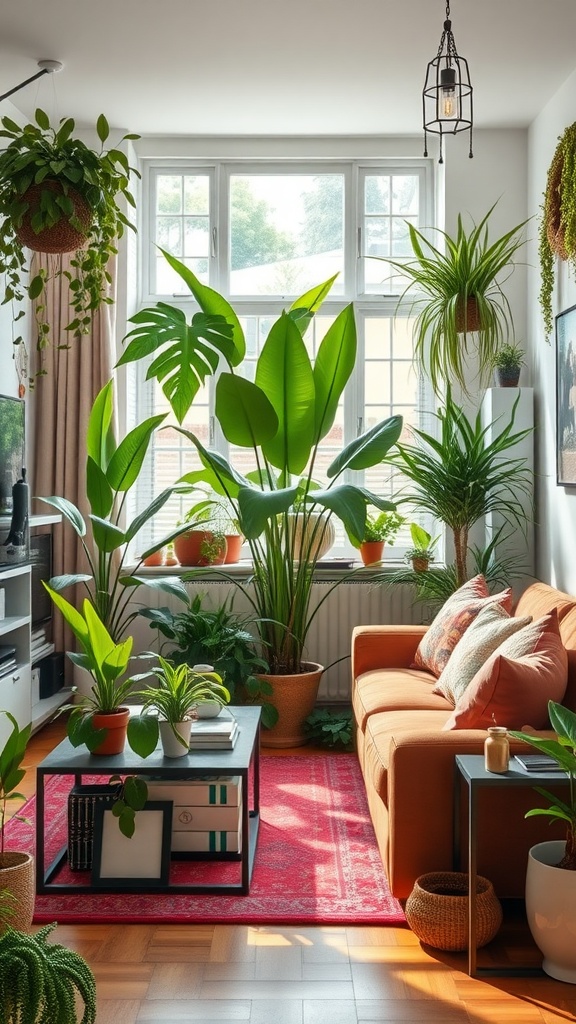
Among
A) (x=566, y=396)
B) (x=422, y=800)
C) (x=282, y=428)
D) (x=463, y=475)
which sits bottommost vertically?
(x=422, y=800)

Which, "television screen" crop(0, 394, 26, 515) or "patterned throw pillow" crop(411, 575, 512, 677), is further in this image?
"television screen" crop(0, 394, 26, 515)

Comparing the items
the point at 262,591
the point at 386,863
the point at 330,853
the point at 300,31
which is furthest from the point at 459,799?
Answer: the point at 300,31

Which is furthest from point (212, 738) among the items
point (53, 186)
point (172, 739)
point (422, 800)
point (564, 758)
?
point (53, 186)

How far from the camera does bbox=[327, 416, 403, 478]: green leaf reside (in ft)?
14.7

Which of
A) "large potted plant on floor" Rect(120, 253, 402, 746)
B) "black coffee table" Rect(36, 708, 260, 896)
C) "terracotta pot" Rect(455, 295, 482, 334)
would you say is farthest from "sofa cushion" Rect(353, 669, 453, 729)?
"terracotta pot" Rect(455, 295, 482, 334)

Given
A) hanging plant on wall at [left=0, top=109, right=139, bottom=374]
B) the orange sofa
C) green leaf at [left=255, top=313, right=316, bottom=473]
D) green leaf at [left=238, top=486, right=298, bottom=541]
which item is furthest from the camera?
green leaf at [left=255, top=313, right=316, bottom=473]

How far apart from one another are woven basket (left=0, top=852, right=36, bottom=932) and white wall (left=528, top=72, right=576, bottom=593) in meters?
2.71

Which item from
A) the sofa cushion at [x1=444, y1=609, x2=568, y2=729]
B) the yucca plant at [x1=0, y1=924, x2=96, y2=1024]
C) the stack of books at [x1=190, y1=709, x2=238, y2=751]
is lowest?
the yucca plant at [x1=0, y1=924, x2=96, y2=1024]

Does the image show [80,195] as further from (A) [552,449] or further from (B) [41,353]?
(A) [552,449]

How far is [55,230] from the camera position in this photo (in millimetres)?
3531

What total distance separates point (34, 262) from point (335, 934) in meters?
3.81

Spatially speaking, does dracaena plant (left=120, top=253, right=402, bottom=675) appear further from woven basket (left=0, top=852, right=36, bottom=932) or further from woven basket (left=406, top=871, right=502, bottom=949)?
woven basket (left=0, top=852, right=36, bottom=932)

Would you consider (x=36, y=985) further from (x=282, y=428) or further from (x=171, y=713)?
(x=282, y=428)

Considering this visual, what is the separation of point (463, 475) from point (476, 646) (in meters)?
1.32
